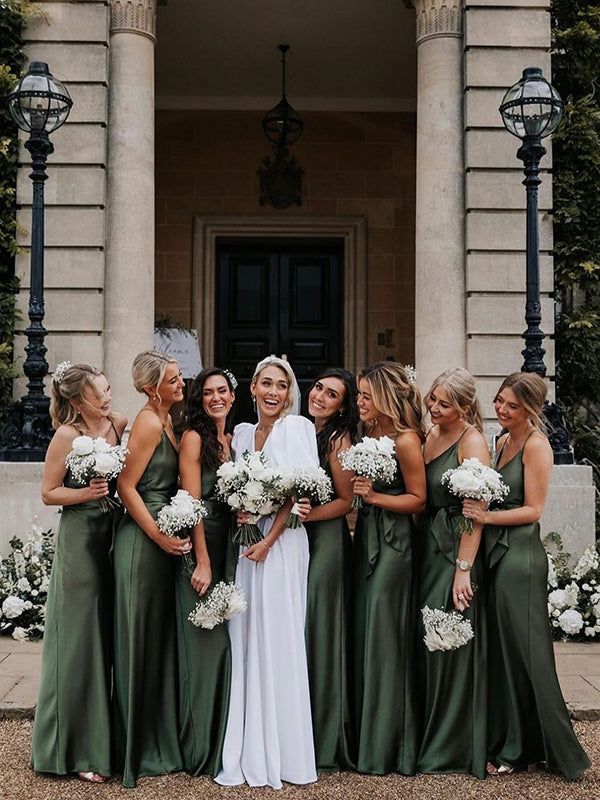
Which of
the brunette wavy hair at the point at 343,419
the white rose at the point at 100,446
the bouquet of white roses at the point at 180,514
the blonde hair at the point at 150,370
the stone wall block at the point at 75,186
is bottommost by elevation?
the bouquet of white roses at the point at 180,514

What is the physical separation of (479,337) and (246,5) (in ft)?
16.1

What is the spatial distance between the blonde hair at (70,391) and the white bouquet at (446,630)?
73.7 inches

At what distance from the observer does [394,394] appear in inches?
166

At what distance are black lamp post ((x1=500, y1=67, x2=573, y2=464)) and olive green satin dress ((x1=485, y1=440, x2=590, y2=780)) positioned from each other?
3.59m

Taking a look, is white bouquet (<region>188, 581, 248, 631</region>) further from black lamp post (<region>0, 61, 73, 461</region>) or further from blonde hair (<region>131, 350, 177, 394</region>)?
black lamp post (<region>0, 61, 73, 461</region>)

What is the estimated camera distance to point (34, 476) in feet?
25.4

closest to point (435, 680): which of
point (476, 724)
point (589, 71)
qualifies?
point (476, 724)

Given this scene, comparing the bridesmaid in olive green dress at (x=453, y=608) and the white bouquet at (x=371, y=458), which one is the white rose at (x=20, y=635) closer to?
the bridesmaid in olive green dress at (x=453, y=608)

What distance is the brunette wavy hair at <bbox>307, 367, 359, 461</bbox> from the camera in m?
4.41

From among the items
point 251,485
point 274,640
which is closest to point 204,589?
point 274,640

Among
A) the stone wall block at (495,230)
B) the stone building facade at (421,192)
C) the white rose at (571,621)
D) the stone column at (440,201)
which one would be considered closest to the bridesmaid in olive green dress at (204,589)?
the white rose at (571,621)

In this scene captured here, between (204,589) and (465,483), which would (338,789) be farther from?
(465,483)

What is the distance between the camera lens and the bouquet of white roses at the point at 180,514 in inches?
156

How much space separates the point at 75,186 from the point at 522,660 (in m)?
6.63
